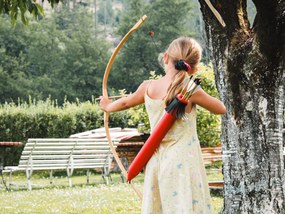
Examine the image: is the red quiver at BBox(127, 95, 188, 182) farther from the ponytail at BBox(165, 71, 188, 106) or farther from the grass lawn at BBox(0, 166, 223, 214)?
the grass lawn at BBox(0, 166, 223, 214)

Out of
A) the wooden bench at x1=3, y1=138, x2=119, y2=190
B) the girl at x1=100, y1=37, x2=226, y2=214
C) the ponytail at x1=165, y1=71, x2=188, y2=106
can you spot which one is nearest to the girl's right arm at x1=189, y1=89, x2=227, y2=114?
the girl at x1=100, y1=37, x2=226, y2=214

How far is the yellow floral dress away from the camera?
184 inches

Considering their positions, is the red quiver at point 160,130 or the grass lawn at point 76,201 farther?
the grass lawn at point 76,201

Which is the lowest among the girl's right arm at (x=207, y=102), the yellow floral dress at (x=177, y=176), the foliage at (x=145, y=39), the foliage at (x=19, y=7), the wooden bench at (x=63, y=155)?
the wooden bench at (x=63, y=155)

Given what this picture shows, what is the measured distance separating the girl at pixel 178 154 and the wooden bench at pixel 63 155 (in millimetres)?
7930

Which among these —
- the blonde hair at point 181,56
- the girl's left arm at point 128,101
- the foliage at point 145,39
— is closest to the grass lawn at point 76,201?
the girl's left arm at point 128,101

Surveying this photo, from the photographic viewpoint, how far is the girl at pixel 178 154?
468 centimetres

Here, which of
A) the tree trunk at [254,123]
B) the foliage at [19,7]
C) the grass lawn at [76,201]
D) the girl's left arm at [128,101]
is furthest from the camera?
the grass lawn at [76,201]

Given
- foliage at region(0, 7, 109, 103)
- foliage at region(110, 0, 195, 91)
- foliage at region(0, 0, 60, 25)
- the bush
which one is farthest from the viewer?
foliage at region(110, 0, 195, 91)

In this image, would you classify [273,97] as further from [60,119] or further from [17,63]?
[17,63]

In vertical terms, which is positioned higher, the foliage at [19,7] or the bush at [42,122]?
the foliage at [19,7]

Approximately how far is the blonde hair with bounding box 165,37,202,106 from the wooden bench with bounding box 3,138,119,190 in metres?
8.04

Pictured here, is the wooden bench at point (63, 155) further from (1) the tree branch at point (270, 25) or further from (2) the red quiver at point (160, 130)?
(2) the red quiver at point (160, 130)

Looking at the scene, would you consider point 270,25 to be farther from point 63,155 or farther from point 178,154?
point 63,155
